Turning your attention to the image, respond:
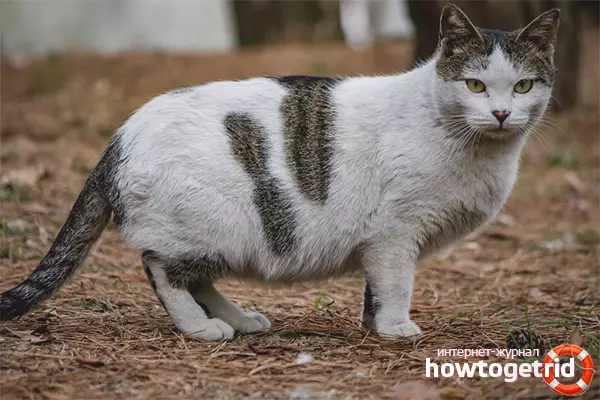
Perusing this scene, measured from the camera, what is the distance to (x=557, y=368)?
2836mm

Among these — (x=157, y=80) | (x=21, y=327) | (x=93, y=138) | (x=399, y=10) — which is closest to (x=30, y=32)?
(x=399, y=10)

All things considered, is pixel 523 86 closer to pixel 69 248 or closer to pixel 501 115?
pixel 501 115

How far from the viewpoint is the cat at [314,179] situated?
132 inches

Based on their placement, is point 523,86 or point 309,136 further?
point 309,136

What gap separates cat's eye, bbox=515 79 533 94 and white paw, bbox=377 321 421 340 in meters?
1.04

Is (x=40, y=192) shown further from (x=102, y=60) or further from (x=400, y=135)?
(x=102, y=60)

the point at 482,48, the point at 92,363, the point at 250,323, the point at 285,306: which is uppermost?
the point at 482,48

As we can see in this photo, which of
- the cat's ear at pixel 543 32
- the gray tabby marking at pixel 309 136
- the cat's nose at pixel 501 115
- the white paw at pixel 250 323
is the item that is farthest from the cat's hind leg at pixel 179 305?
the cat's ear at pixel 543 32

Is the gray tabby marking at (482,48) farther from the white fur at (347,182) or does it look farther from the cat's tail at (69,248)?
the cat's tail at (69,248)

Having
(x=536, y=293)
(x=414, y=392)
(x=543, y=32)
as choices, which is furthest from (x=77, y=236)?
(x=536, y=293)

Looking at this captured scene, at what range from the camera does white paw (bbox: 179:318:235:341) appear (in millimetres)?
3375

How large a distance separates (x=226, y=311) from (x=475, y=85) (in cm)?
140

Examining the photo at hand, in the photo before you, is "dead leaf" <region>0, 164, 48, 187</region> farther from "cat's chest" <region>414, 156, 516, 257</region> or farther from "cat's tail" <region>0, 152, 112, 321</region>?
"cat's chest" <region>414, 156, 516, 257</region>

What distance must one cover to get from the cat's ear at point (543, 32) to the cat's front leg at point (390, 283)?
100 cm
